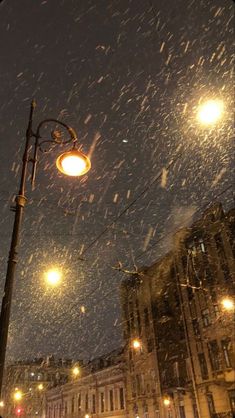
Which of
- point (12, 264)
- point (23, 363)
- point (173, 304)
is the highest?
point (23, 363)

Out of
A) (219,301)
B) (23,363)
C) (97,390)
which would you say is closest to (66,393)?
(97,390)

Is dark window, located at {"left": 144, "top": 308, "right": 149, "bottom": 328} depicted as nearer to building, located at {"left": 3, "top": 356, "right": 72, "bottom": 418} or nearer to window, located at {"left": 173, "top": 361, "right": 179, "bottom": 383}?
window, located at {"left": 173, "top": 361, "right": 179, "bottom": 383}

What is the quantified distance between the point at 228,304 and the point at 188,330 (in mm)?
7038

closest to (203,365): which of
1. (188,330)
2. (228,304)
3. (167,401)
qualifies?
(188,330)

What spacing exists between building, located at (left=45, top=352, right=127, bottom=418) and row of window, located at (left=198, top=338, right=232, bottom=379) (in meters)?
13.2

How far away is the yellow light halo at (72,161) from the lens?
659 centimetres

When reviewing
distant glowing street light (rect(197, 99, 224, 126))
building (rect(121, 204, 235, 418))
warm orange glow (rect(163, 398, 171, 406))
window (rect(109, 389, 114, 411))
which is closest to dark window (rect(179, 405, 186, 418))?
building (rect(121, 204, 235, 418))

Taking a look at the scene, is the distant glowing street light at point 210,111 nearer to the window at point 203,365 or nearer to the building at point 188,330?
the building at point 188,330

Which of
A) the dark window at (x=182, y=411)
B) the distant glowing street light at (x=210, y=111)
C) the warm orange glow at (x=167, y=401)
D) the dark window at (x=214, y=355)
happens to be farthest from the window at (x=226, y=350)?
the distant glowing street light at (x=210, y=111)

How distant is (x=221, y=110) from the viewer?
11.3 m

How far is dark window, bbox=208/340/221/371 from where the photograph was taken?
30152mm

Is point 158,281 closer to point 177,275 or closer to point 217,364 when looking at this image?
point 177,275

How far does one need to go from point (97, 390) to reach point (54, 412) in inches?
724

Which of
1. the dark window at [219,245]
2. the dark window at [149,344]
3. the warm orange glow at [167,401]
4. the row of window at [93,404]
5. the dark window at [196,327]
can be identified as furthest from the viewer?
the row of window at [93,404]
